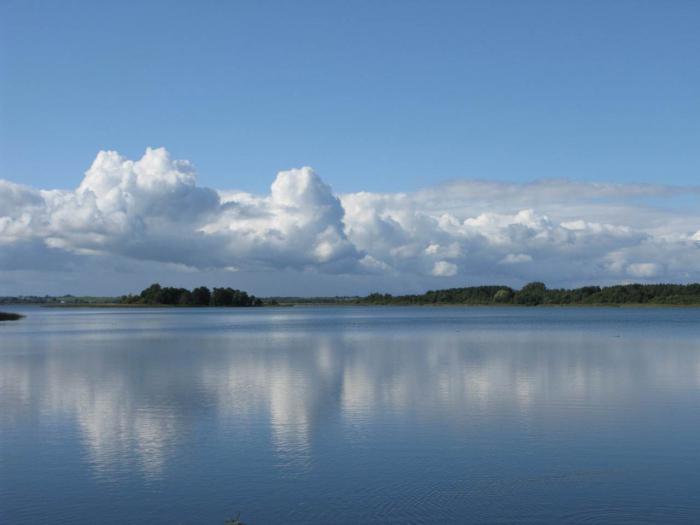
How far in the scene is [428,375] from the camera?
106 feet

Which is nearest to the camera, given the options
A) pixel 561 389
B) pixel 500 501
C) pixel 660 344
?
pixel 500 501

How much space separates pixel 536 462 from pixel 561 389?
11.9 meters

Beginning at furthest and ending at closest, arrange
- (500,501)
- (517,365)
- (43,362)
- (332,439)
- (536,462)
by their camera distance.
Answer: (43,362), (517,365), (332,439), (536,462), (500,501)

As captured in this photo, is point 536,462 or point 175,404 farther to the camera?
point 175,404

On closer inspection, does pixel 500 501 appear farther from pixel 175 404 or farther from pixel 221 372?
pixel 221 372

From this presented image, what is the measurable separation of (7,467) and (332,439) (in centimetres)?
728

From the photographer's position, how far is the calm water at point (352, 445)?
13141 millimetres

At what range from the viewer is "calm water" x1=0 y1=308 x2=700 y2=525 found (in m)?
13.1

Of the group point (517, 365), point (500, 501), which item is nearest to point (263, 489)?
point (500, 501)

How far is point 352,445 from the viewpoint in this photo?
17750 mm

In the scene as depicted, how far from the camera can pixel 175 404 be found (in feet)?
79.0

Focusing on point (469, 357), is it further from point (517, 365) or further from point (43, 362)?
point (43, 362)

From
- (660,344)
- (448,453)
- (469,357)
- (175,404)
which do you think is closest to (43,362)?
(175,404)

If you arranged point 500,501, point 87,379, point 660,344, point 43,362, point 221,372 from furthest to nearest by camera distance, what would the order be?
point 660,344
point 43,362
point 221,372
point 87,379
point 500,501
